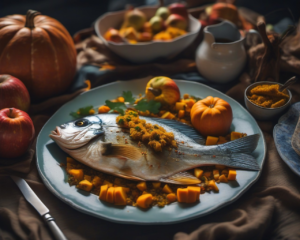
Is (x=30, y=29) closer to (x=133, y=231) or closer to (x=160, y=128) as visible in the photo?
(x=160, y=128)

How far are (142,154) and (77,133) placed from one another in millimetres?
403

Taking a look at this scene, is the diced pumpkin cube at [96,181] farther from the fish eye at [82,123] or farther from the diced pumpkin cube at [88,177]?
the fish eye at [82,123]

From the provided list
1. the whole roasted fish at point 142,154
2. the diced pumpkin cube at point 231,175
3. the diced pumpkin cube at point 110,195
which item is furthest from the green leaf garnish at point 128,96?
the diced pumpkin cube at point 231,175

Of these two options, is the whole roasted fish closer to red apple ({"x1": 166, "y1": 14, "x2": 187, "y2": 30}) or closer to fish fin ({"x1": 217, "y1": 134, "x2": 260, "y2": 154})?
fish fin ({"x1": 217, "y1": 134, "x2": 260, "y2": 154})

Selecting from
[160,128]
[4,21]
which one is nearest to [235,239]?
[160,128]

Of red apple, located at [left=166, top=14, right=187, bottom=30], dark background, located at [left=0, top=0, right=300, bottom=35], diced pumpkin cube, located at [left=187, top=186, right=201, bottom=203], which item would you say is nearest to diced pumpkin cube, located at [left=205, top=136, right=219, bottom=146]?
diced pumpkin cube, located at [left=187, top=186, right=201, bottom=203]

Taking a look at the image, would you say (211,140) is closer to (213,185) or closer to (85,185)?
(213,185)

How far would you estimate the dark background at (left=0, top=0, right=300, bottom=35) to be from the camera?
3164 mm

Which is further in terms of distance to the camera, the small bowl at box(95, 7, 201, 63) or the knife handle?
the small bowl at box(95, 7, 201, 63)

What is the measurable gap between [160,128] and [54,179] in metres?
0.64

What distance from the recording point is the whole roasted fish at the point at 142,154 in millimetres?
1476

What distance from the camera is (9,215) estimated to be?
1386 millimetres

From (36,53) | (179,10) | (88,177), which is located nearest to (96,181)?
(88,177)

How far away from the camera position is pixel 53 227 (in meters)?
1.30
